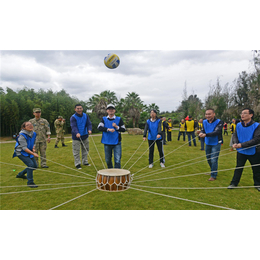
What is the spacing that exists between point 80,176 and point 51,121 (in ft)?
49.7

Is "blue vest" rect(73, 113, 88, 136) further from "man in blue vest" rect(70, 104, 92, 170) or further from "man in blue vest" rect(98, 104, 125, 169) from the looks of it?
"man in blue vest" rect(98, 104, 125, 169)

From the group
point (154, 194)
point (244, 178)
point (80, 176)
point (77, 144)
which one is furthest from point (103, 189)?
point (244, 178)

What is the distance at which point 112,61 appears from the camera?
677 cm

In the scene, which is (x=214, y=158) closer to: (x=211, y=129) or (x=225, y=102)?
(x=211, y=129)

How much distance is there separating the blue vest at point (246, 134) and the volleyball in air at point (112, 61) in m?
4.62

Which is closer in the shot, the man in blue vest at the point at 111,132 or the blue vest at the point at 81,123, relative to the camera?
the man in blue vest at the point at 111,132

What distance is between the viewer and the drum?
3469 millimetres

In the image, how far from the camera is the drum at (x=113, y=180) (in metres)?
3.47

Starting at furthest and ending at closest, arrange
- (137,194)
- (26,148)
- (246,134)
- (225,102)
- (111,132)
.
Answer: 1. (225,102)
2. (111,132)
3. (26,148)
4. (246,134)
5. (137,194)

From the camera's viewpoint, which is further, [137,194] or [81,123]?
[81,123]

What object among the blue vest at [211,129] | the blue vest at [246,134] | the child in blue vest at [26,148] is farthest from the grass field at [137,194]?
the blue vest at [211,129]

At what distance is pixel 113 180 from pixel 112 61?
4.70m

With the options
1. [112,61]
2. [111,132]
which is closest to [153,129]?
[111,132]

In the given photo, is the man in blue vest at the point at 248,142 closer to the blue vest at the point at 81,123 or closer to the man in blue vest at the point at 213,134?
the man in blue vest at the point at 213,134
